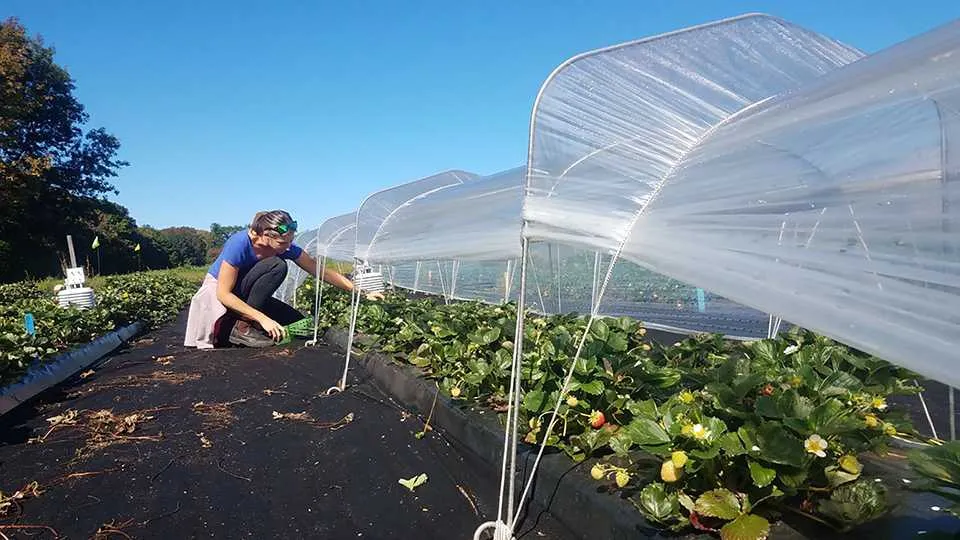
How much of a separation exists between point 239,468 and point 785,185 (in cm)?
238

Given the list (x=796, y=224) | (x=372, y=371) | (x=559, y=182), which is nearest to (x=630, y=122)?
(x=559, y=182)

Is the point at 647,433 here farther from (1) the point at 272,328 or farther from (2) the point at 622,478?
Answer: (1) the point at 272,328

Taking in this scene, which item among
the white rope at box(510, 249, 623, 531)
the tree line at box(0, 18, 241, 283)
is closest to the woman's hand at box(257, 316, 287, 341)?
the white rope at box(510, 249, 623, 531)

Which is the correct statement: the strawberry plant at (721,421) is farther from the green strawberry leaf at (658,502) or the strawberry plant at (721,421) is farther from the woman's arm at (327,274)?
the woman's arm at (327,274)

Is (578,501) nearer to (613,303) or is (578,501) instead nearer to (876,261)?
(876,261)

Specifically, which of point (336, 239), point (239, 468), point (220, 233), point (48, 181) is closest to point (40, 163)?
point (48, 181)

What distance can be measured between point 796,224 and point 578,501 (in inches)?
43.1

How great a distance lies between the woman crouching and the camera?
5445mm

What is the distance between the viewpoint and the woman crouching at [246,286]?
545 cm

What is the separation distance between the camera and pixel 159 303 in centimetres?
1000

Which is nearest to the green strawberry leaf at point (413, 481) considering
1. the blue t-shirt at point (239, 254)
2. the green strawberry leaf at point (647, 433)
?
the green strawberry leaf at point (647, 433)

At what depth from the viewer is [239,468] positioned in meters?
2.48

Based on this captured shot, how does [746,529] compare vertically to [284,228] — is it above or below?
below

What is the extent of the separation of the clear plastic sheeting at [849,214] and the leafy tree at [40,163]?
951 inches
